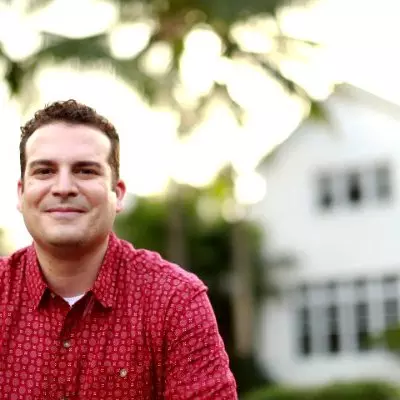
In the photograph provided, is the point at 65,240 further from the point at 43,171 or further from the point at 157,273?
the point at 157,273

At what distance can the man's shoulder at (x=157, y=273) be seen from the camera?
3.67 m

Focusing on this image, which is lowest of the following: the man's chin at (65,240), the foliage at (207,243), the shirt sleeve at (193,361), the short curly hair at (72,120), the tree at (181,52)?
the shirt sleeve at (193,361)

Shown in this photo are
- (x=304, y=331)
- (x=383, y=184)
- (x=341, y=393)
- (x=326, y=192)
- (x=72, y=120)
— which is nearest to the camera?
(x=72, y=120)

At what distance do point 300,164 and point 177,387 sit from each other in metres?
25.9

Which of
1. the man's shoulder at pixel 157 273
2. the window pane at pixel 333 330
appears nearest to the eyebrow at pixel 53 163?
the man's shoulder at pixel 157 273

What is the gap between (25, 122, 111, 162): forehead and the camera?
11.7 feet

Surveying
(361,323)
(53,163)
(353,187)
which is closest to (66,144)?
(53,163)

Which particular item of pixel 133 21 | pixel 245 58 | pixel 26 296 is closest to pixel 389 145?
pixel 245 58

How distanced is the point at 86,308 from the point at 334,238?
25.5m

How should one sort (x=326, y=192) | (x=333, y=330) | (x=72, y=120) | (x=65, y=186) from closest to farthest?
(x=65, y=186)
(x=72, y=120)
(x=333, y=330)
(x=326, y=192)

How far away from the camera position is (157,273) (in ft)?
12.2

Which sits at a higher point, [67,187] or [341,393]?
[341,393]

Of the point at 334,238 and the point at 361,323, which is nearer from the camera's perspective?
the point at 361,323

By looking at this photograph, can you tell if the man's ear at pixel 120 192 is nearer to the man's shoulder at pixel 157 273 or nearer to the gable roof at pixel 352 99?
the man's shoulder at pixel 157 273
